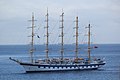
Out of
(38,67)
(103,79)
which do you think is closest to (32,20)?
(38,67)

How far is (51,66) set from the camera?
344 feet

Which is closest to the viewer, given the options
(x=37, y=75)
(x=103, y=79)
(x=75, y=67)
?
(x=103, y=79)

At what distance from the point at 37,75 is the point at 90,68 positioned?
17.7 m

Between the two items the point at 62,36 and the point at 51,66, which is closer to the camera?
the point at 51,66

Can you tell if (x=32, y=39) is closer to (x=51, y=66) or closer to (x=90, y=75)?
(x=51, y=66)

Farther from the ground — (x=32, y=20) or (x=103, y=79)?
(x=32, y=20)

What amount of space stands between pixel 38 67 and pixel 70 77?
11.2m

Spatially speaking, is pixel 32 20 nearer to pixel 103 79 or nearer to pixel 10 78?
pixel 10 78

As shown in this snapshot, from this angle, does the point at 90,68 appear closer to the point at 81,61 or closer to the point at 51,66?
the point at 81,61

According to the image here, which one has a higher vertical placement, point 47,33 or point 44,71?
point 47,33

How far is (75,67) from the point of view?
108 meters

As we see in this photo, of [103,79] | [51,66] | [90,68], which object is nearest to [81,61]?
[90,68]

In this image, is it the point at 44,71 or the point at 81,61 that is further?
the point at 81,61

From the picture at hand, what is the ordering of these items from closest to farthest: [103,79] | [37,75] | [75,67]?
[103,79]
[37,75]
[75,67]
